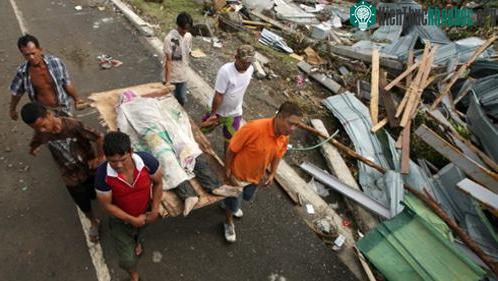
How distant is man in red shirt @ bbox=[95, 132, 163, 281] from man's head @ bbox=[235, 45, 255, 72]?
1.60 metres

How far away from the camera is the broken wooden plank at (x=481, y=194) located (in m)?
4.09

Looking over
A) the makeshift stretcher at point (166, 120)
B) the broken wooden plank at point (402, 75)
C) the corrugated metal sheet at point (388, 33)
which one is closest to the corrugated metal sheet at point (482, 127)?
the broken wooden plank at point (402, 75)

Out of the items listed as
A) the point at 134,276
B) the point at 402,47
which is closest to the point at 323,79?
the point at 402,47

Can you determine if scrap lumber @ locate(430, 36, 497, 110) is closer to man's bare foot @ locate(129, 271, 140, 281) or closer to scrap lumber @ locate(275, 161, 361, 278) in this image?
scrap lumber @ locate(275, 161, 361, 278)

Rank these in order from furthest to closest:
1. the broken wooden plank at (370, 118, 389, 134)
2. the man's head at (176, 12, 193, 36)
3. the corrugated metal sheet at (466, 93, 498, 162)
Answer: the broken wooden plank at (370, 118, 389, 134) < the corrugated metal sheet at (466, 93, 498, 162) < the man's head at (176, 12, 193, 36)

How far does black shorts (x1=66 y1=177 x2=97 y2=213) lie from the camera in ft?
11.5

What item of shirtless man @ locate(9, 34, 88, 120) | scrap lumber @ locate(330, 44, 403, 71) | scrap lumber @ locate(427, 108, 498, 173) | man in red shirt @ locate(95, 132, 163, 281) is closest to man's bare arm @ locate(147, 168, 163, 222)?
man in red shirt @ locate(95, 132, 163, 281)

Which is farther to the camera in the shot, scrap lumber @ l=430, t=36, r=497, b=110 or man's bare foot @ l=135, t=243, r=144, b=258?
scrap lumber @ l=430, t=36, r=497, b=110

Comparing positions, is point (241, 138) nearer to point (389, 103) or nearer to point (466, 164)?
point (466, 164)

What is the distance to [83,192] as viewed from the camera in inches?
140

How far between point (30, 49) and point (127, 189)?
1.96 meters

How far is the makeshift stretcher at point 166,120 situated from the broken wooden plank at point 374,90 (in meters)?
3.31

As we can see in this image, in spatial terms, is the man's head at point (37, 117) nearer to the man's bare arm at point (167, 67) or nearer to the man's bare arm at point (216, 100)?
the man's bare arm at point (216, 100)

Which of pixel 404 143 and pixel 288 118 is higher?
pixel 288 118
